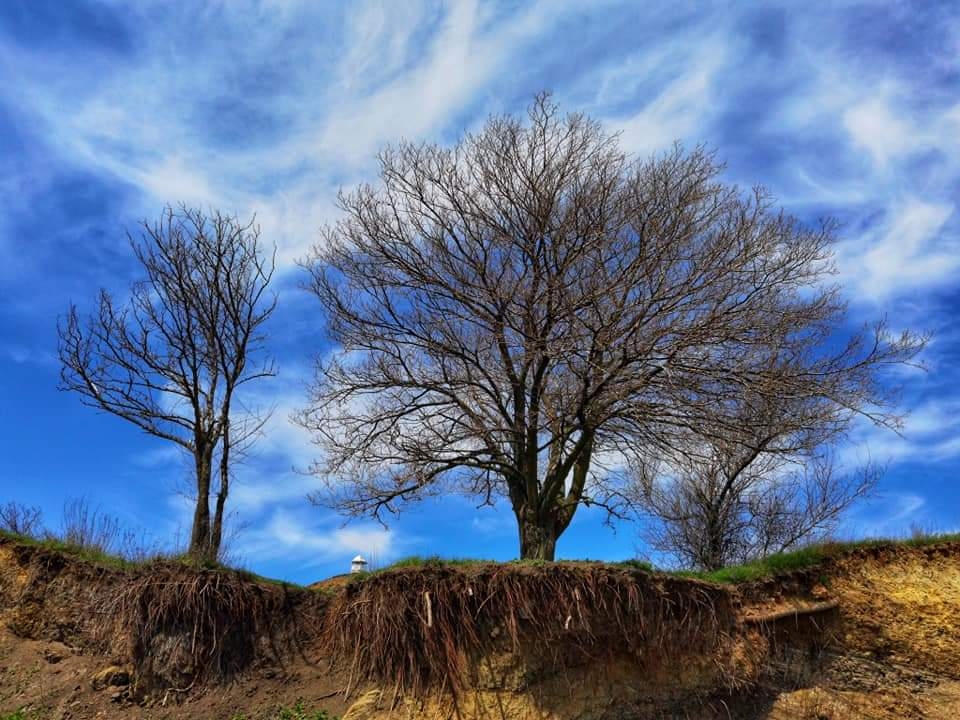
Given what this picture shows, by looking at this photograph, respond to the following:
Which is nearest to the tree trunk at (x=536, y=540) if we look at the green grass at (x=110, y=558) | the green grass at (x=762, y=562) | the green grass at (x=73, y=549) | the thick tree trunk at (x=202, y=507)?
the green grass at (x=762, y=562)

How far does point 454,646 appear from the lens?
1053 cm

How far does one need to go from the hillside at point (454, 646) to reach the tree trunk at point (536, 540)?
382 centimetres

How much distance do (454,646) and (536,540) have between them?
4669 millimetres

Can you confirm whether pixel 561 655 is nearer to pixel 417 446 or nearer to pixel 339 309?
pixel 417 446

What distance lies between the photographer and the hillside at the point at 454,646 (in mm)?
10531

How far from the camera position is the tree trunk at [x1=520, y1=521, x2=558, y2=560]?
14.8m

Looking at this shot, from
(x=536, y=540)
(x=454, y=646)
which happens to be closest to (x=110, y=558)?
(x=454, y=646)

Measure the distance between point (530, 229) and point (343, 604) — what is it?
25.5ft

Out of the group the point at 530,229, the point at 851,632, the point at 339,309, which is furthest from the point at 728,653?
the point at 339,309

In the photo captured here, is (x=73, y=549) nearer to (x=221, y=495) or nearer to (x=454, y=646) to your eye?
(x=221, y=495)

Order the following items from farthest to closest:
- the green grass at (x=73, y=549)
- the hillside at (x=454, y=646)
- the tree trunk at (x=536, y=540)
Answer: the tree trunk at (x=536, y=540) → the green grass at (x=73, y=549) → the hillside at (x=454, y=646)

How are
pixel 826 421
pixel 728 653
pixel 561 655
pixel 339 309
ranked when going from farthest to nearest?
pixel 339 309 < pixel 826 421 < pixel 728 653 < pixel 561 655

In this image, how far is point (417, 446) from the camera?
15.8m

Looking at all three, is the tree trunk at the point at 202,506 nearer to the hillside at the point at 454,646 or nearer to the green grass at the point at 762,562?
the hillside at the point at 454,646
